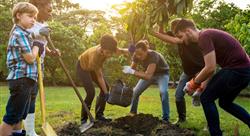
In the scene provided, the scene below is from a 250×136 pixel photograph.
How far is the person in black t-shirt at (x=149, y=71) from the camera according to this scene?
6910 mm

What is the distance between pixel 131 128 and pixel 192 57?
52.0 inches

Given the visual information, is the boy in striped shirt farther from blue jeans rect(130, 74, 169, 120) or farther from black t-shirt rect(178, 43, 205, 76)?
blue jeans rect(130, 74, 169, 120)

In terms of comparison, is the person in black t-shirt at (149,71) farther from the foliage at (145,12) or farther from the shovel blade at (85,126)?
the shovel blade at (85,126)

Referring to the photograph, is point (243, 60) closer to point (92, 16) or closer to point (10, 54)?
point (10, 54)

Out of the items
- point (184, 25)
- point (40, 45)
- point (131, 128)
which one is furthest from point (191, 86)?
point (40, 45)

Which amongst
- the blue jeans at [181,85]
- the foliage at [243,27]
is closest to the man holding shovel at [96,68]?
the blue jeans at [181,85]

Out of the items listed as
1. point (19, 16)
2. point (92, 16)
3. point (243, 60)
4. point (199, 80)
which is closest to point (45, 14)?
point (19, 16)

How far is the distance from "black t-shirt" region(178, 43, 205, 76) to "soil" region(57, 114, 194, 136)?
884mm

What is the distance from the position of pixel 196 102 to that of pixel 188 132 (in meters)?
0.43

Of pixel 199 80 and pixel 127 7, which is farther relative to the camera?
pixel 127 7

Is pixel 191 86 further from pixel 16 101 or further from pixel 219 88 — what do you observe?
pixel 16 101

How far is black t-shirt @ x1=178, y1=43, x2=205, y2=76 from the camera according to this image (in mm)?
6215

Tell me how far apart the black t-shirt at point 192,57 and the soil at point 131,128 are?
884 millimetres

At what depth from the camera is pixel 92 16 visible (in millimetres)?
41625
